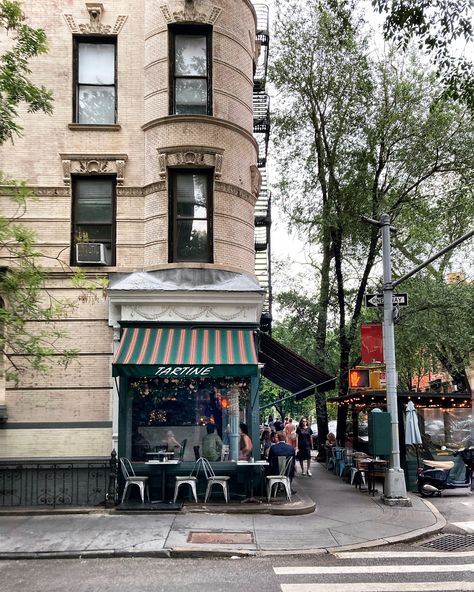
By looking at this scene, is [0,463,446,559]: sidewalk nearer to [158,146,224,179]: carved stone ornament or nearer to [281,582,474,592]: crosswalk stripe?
[281,582,474,592]: crosswalk stripe

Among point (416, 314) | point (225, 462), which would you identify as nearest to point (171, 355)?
point (225, 462)

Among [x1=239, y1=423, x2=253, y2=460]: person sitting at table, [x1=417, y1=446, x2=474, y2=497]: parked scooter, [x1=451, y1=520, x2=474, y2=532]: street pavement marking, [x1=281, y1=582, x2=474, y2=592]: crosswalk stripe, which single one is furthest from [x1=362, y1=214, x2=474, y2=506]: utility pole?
[x1=281, y1=582, x2=474, y2=592]: crosswalk stripe

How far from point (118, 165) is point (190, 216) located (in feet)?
6.79

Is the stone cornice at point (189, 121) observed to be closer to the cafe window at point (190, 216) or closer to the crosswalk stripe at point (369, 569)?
the cafe window at point (190, 216)

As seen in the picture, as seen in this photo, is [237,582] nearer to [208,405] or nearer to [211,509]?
[211,509]

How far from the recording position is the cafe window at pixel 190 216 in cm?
1404

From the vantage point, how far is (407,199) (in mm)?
22156

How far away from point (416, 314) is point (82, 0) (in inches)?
542

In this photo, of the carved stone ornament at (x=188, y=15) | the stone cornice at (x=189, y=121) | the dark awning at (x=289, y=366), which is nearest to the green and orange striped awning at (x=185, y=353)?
the dark awning at (x=289, y=366)

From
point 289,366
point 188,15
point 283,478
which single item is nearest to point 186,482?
point 283,478

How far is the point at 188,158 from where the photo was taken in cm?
1395

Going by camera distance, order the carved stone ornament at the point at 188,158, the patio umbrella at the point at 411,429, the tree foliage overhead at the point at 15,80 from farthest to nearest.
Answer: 1. the patio umbrella at the point at 411,429
2. the carved stone ornament at the point at 188,158
3. the tree foliage overhead at the point at 15,80

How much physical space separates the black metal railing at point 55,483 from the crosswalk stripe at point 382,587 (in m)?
6.18

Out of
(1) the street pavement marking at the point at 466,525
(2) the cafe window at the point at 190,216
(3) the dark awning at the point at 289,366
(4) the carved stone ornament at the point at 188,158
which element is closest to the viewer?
(1) the street pavement marking at the point at 466,525
